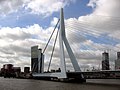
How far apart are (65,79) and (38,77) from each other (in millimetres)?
33130

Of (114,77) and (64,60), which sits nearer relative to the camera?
(64,60)

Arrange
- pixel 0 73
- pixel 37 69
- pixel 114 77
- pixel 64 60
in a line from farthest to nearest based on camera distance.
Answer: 1. pixel 0 73
2. pixel 114 77
3. pixel 37 69
4. pixel 64 60

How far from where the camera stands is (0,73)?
532ft

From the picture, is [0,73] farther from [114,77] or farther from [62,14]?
[62,14]

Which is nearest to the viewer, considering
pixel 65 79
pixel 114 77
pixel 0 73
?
pixel 65 79

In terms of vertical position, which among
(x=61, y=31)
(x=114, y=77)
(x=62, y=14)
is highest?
(x=62, y=14)

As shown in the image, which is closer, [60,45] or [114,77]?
[60,45]

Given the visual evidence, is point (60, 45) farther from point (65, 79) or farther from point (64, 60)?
point (65, 79)

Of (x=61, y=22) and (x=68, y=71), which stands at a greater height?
(x=61, y=22)

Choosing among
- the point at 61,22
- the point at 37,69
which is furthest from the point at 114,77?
the point at 61,22

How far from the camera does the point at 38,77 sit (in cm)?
10025

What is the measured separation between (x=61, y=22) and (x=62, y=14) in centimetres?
174

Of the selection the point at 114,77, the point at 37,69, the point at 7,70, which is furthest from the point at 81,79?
the point at 7,70

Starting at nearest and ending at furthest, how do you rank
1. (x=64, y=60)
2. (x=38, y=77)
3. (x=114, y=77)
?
(x=64, y=60)
(x=38, y=77)
(x=114, y=77)
